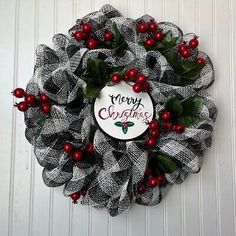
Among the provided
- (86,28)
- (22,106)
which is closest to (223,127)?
(86,28)

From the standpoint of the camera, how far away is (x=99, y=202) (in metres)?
0.94

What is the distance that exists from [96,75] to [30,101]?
241 millimetres

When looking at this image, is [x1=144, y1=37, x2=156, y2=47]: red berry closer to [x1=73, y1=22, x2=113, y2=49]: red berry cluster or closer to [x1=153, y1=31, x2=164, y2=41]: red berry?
[x1=153, y1=31, x2=164, y2=41]: red berry

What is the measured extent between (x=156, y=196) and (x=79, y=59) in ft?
1.83

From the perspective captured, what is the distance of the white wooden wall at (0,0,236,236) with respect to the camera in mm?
1052

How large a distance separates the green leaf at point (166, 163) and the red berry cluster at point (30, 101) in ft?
1.38

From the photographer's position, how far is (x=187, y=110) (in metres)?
1.00

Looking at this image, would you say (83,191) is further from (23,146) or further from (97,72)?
(97,72)

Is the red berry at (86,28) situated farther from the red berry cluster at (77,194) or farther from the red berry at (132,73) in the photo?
the red berry cluster at (77,194)

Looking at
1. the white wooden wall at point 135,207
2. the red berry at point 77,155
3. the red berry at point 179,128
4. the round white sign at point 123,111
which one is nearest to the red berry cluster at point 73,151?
the red berry at point 77,155

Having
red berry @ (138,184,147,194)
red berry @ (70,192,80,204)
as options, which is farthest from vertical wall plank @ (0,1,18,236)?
red berry @ (138,184,147,194)

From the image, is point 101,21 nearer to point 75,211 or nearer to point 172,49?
point 172,49

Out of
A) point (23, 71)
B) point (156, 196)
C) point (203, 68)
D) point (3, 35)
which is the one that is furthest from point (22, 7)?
point (156, 196)

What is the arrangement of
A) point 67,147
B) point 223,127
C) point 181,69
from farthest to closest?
point 223,127, point 181,69, point 67,147
